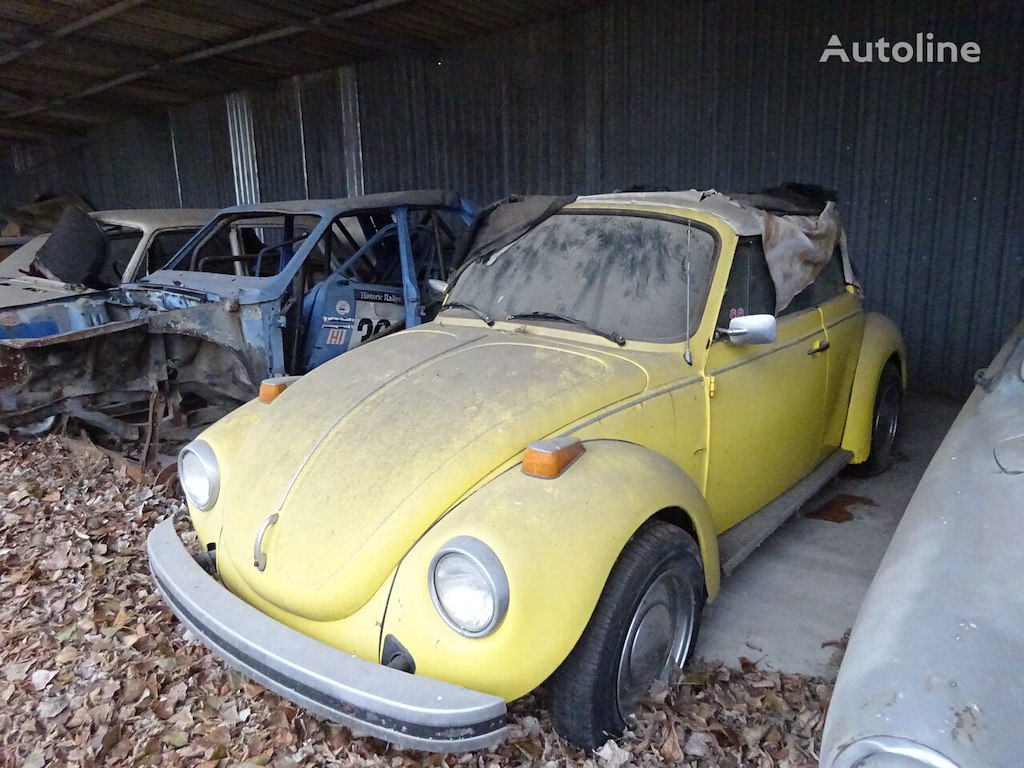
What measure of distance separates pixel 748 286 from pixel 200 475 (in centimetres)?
248

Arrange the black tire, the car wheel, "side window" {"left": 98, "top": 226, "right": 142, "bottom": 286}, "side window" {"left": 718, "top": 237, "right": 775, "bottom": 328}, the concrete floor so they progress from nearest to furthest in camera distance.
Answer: the car wheel → the concrete floor → "side window" {"left": 718, "top": 237, "right": 775, "bottom": 328} → the black tire → "side window" {"left": 98, "top": 226, "right": 142, "bottom": 286}

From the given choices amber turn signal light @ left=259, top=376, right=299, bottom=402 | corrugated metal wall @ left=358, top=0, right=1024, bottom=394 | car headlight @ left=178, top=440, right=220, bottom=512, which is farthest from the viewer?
corrugated metal wall @ left=358, top=0, right=1024, bottom=394

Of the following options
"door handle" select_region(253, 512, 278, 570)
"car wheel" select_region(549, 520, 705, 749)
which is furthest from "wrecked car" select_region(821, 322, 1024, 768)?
"door handle" select_region(253, 512, 278, 570)

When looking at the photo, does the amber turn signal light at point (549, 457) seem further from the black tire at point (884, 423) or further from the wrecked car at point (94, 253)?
the wrecked car at point (94, 253)

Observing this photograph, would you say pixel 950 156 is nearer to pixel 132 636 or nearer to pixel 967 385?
pixel 967 385

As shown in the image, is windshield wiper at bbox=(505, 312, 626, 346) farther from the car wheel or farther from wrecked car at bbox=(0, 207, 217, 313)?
wrecked car at bbox=(0, 207, 217, 313)

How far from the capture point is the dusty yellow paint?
6.86 feet

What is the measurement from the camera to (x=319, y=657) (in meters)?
2.08

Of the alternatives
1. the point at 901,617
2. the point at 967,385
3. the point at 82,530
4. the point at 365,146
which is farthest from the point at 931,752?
the point at 365,146

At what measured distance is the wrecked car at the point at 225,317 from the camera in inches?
205

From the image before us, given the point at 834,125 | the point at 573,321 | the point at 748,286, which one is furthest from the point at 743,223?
the point at 834,125

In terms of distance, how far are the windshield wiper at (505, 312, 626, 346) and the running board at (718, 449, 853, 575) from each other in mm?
990

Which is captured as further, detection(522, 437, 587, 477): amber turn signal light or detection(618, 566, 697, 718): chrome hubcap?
detection(618, 566, 697, 718): chrome hubcap

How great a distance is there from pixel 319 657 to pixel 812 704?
1.77m
